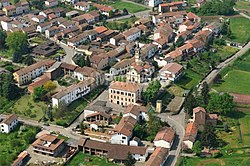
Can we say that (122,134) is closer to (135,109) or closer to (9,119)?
(135,109)

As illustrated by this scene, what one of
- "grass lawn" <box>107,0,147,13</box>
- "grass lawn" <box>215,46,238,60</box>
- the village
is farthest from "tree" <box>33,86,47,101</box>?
"grass lawn" <box>107,0,147,13</box>

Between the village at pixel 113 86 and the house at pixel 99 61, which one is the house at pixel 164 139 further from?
the house at pixel 99 61

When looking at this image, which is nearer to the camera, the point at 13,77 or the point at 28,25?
the point at 13,77

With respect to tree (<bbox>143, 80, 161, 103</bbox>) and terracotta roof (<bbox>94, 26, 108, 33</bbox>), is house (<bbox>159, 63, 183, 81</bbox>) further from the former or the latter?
terracotta roof (<bbox>94, 26, 108, 33</bbox>)

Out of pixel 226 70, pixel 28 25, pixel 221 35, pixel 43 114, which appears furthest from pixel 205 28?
pixel 43 114

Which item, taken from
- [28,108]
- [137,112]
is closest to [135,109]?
[137,112]

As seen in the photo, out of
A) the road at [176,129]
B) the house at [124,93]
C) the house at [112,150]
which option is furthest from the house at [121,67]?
the house at [112,150]

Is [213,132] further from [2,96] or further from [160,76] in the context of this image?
[2,96]
